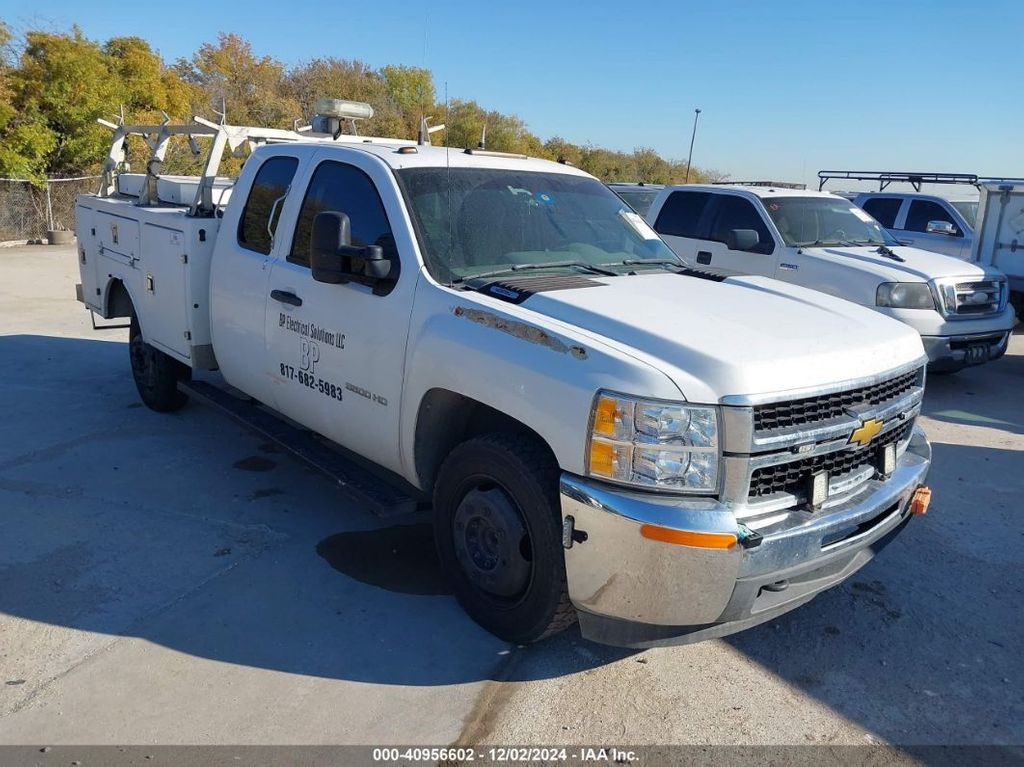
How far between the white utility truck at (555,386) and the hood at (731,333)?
0.04 ft

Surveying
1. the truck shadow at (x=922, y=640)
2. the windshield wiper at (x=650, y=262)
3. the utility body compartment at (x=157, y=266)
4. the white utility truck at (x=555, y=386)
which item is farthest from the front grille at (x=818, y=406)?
the utility body compartment at (x=157, y=266)

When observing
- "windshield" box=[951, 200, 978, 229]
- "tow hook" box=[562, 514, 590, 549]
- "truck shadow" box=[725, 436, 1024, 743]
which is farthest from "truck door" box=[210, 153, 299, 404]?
"windshield" box=[951, 200, 978, 229]

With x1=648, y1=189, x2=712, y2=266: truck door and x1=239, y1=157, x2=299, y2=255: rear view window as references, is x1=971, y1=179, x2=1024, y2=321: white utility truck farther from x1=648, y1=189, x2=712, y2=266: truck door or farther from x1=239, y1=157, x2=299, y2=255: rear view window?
x1=239, y1=157, x2=299, y2=255: rear view window

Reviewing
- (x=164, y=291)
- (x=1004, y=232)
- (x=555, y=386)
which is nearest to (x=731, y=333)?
(x=555, y=386)

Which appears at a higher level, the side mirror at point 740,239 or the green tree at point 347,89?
the green tree at point 347,89

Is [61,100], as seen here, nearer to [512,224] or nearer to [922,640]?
[512,224]

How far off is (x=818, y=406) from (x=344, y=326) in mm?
2270

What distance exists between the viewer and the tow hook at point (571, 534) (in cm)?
292

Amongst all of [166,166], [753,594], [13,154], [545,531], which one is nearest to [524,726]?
[545,531]

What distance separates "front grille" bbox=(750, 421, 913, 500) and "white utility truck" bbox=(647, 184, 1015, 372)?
3.78 meters

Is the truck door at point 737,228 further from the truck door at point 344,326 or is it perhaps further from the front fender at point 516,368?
the front fender at point 516,368

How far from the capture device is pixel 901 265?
8.38 meters

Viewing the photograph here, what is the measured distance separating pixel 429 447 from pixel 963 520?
11.5 feet

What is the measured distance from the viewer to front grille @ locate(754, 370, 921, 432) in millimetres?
2912
